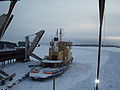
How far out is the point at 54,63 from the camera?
1645 cm

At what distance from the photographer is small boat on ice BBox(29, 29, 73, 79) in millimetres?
13571

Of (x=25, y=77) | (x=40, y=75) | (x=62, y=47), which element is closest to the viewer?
(x=40, y=75)

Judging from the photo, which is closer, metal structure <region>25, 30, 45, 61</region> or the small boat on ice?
the small boat on ice

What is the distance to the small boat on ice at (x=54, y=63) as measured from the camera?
13.6m

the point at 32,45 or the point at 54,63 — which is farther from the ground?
the point at 32,45

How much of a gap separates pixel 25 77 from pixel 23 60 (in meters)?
11.3

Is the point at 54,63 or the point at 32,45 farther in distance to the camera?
the point at 32,45

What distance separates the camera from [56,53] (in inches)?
715

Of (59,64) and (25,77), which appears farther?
(59,64)

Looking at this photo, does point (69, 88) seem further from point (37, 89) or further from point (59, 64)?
point (59, 64)

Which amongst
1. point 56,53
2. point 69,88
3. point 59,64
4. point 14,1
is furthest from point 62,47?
point 14,1

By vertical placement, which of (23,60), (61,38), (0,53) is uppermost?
(61,38)

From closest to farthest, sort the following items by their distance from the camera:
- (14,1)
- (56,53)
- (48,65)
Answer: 1. (14,1)
2. (48,65)
3. (56,53)

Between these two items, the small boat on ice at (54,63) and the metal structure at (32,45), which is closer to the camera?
the small boat on ice at (54,63)
